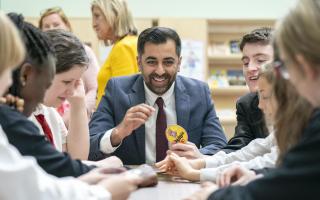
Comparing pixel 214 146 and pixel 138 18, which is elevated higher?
pixel 138 18

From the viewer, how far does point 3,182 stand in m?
1.14

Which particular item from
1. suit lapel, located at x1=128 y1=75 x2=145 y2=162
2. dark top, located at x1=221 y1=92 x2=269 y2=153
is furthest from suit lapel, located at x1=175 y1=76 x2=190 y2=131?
dark top, located at x1=221 y1=92 x2=269 y2=153

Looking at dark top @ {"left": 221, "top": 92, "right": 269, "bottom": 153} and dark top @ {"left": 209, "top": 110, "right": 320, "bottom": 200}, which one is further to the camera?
dark top @ {"left": 221, "top": 92, "right": 269, "bottom": 153}

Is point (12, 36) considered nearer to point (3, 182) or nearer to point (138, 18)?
point (3, 182)

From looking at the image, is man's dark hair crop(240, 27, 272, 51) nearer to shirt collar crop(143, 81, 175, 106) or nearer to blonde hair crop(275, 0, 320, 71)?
shirt collar crop(143, 81, 175, 106)

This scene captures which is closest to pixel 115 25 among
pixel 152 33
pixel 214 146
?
pixel 152 33

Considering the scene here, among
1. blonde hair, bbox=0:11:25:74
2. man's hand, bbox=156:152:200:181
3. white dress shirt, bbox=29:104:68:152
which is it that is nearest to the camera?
blonde hair, bbox=0:11:25:74

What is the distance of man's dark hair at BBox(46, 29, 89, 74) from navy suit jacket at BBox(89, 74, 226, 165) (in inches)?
28.0

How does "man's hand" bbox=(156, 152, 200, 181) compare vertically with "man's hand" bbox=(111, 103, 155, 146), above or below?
below

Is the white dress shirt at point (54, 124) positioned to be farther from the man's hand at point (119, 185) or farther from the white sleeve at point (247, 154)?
the man's hand at point (119, 185)

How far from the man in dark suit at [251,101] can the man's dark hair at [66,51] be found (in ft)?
2.83

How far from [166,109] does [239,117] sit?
0.41 metres

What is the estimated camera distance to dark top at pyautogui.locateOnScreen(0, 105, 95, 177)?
1338 mm

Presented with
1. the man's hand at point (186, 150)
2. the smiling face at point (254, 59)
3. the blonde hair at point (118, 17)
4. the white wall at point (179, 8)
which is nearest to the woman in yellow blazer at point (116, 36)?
the blonde hair at point (118, 17)
